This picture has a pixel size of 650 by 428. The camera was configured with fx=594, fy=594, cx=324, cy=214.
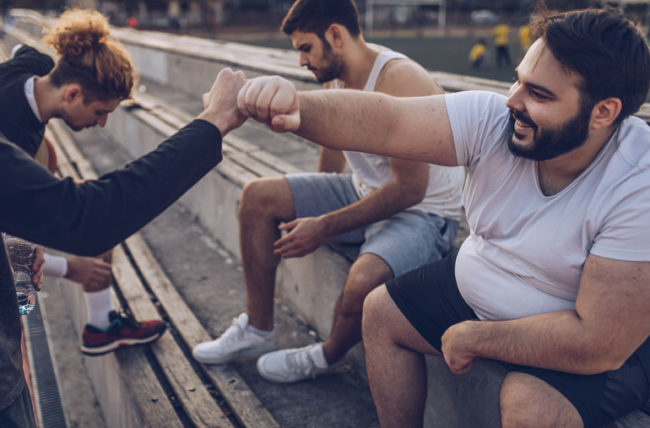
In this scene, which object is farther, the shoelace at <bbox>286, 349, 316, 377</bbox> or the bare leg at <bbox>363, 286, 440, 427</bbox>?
the shoelace at <bbox>286, 349, 316, 377</bbox>

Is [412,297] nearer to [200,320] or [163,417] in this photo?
[163,417]

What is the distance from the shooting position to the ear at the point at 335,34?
2798 mm

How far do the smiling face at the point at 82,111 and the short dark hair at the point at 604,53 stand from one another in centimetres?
185

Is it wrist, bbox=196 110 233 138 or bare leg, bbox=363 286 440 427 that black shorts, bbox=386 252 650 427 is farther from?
wrist, bbox=196 110 233 138

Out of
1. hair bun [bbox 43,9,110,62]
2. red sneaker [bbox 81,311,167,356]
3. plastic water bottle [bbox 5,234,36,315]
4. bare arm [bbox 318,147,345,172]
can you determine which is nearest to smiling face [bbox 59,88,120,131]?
hair bun [bbox 43,9,110,62]

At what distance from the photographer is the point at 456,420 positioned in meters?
2.12

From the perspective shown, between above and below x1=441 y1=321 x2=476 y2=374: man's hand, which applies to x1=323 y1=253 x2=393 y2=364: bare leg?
below

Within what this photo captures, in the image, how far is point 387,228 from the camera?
253cm

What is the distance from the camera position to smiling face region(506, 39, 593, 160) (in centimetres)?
159

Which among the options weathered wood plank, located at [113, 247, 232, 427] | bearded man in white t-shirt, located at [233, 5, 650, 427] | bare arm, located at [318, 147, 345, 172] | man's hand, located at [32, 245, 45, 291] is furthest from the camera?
bare arm, located at [318, 147, 345, 172]

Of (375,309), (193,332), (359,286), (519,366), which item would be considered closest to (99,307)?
(193,332)

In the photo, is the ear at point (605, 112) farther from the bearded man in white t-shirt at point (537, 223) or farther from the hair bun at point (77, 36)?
the hair bun at point (77, 36)

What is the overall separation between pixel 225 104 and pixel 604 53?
105 cm

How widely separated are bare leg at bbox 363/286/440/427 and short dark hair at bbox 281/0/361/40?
4.83 ft
